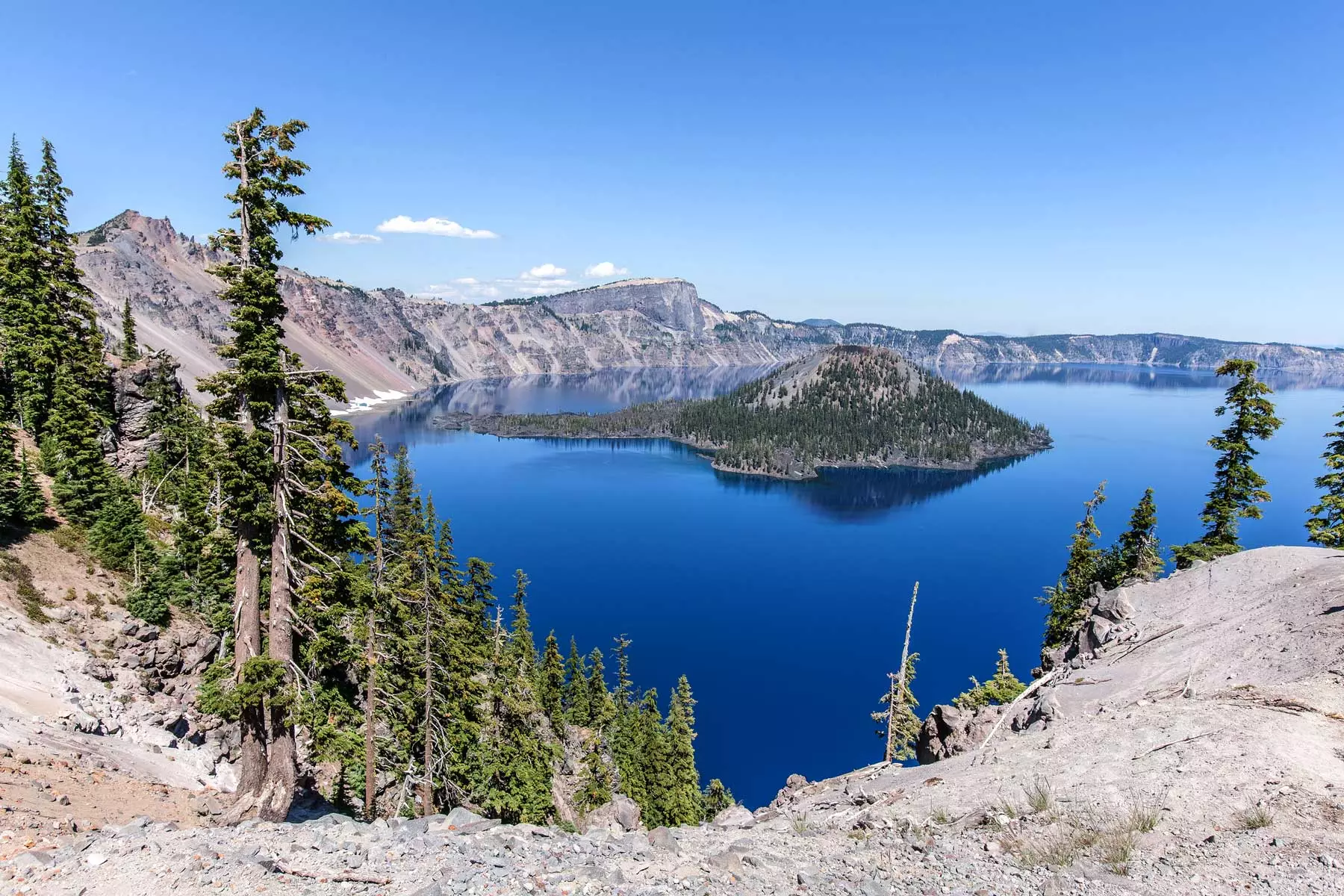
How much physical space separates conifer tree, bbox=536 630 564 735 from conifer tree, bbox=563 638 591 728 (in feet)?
2.97

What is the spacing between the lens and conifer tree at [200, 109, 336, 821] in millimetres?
15133

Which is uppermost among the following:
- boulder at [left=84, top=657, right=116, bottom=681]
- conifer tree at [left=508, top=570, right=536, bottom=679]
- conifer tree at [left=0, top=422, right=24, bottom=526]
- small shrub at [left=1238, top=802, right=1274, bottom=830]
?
conifer tree at [left=0, top=422, right=24, bottom=526]

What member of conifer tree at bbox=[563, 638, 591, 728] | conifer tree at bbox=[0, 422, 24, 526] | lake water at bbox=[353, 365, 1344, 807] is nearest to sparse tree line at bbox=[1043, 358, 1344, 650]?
lake water at bbox=[353, 365, 1344, 807]

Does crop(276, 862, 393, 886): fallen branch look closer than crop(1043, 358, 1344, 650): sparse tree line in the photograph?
Yes

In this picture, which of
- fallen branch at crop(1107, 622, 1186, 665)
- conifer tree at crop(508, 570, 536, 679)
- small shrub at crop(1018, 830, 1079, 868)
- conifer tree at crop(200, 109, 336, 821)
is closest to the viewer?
small shrub at crop(1018, 830, 1079, 868)

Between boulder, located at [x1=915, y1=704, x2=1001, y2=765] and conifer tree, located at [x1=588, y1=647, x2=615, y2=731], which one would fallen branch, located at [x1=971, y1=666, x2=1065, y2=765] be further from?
conifer tree, located at [x1=588, y1=647, x2=615, y2=731]

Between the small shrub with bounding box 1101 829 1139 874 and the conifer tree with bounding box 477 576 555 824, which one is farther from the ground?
the small shrub with bounding box 1101 829 1139 874

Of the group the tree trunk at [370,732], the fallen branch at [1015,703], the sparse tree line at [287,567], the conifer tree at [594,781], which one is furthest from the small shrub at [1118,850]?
the conifer tree at [594,781]

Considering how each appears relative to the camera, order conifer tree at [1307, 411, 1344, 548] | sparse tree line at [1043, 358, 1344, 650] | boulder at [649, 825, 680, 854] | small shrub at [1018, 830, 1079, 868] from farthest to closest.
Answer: sparse tree line at [1043, 358, 1344, 650] → conifer tree at [1307, 411, 1344, 548] → boulder at [649, 825, 680, 854] → small shrub at [1018, 830, 1079, 868]

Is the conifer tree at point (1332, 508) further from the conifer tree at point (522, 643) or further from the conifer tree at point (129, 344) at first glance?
the conifer tree at point (129, 344)

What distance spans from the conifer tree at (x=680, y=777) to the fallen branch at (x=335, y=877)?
3775 cm

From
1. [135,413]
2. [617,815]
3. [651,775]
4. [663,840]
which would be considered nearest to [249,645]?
[663,840]

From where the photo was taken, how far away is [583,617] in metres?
88.9

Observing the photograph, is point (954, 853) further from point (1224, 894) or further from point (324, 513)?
point (324, 513)
